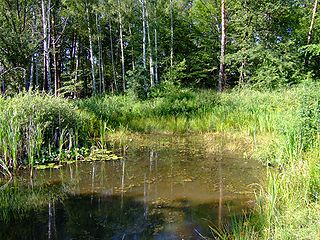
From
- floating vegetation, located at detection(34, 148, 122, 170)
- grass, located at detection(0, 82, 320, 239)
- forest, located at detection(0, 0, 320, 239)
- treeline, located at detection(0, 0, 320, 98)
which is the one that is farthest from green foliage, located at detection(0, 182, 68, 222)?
treeline, located at detection(0, 0, 320, 98)

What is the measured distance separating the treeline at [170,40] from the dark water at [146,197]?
7.05 m

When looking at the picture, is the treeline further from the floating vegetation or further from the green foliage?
the green foliage

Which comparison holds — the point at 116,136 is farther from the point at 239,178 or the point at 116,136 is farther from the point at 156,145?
the point at 239,178

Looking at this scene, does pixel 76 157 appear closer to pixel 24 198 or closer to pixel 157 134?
pixel 24 198

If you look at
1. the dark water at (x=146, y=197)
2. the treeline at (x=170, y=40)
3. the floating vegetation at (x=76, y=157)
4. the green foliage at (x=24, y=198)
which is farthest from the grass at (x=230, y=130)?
the treeline at (x=170, y=40)

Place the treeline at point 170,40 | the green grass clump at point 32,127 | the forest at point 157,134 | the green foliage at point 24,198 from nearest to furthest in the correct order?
the forest at point 157,134 → the green foliage at point 24,198 → the green grass clump at point 32,127 → the treeline at point 170,40

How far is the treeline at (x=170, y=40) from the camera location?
15.7 m

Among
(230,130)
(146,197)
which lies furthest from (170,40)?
(146,197)

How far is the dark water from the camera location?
4.09 meters

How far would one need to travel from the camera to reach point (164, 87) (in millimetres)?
16141

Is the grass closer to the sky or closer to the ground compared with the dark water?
closer to the sky

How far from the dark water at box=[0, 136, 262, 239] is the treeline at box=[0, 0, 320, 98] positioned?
23.1 ft

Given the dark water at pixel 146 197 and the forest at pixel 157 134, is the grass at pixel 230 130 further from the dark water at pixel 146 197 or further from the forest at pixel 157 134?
the dark water at pixel 146 197

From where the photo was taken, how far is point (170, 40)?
25.4 meters
